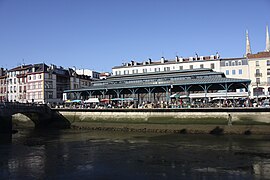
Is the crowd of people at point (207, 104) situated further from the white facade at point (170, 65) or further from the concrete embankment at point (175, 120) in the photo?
the white facade at point (170, 65)

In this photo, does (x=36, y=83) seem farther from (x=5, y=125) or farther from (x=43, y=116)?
(x=5, y=125)

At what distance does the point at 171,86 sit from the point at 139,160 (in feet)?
100

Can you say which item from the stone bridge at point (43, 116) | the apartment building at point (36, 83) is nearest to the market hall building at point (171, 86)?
the apartment building at point (36, 83)

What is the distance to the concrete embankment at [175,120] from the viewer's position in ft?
125

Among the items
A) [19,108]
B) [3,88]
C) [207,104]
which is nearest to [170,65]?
[207,104]

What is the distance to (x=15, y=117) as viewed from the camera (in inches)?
2333

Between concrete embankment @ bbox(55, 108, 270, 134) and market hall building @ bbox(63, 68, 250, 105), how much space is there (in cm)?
720

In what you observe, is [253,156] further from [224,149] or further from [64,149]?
[64,149]

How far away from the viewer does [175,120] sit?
43562mm

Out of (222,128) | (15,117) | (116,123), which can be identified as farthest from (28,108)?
(222,128)

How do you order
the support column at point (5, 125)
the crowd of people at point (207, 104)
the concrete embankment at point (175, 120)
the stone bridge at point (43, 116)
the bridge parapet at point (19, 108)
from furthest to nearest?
1. the stone bridge at point (43, 116)
2. the crowd of people at point (207, 104)
3. the bridge parapet at point (19, 108)
4. the support column at point (5, 125)
5. the concrete embankment at point (175, 120)

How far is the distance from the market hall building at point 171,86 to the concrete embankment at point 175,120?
7.20m

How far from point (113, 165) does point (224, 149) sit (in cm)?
1162

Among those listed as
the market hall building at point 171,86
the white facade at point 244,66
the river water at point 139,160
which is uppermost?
the white facade at point 244,66
